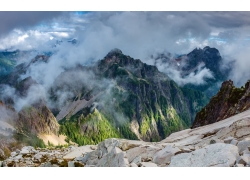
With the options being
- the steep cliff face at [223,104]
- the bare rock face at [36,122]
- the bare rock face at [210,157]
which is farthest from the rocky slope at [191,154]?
the bare rock face at [36,122]

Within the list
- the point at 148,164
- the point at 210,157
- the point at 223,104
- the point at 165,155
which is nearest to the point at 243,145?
the point at 210,157

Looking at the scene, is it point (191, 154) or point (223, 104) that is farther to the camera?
point (223, 104)

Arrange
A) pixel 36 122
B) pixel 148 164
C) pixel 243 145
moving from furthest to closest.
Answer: pixel 36 122
pixel 148 164
pixel 243 145

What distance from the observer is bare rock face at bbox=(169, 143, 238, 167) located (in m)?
17.6

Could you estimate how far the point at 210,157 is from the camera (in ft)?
60.9

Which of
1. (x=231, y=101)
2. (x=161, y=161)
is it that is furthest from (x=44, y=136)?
(x=161, y=161)

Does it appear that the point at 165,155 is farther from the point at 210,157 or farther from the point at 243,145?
the point at 243,145

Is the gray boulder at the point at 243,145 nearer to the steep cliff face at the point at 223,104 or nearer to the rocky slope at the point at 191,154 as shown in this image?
the rocky slope at the point at 191,154

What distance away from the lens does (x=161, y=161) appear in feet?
66.6

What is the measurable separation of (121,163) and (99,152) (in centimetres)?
631

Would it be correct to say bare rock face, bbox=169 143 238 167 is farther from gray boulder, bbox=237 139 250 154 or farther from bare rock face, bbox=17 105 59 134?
bare rock face, bbox=17 105 59 134

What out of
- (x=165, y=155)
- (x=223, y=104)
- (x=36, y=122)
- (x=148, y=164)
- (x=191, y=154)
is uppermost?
(x=36, y=122)
